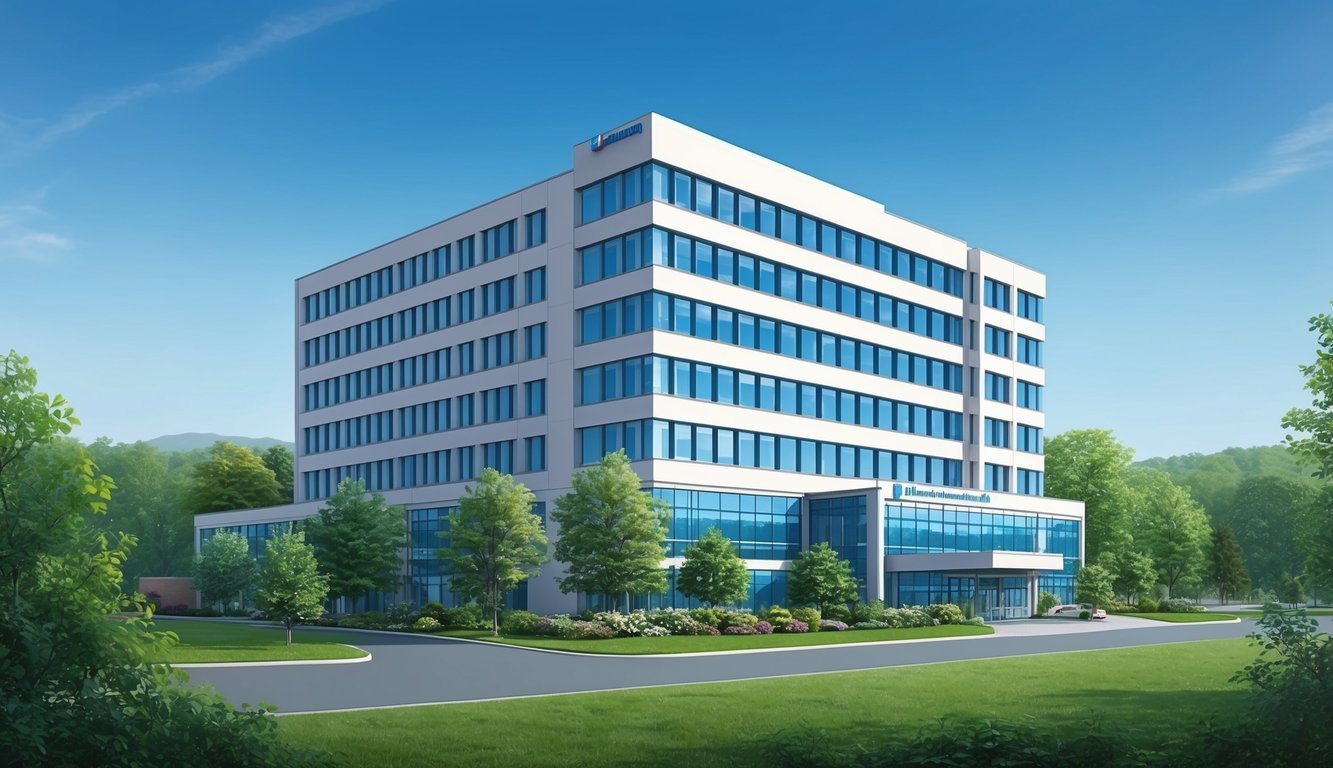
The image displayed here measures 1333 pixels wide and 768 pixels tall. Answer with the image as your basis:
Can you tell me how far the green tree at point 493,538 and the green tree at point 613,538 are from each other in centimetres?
381

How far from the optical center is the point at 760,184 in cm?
6156

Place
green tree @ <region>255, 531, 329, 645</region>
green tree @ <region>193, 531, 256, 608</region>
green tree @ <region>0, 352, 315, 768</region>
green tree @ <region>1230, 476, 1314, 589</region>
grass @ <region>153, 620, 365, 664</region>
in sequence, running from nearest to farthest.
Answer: green tree @ <region>0, 352, 315, 768</region> < grass @ <region>153, 620, 365, 664</region> < green tree @ <region>255, 531, 329, 645</region> < green tree @ <region>193, 531, 256, 608</region> < green tree @ <region>1230, 476, 1314, 589</region>

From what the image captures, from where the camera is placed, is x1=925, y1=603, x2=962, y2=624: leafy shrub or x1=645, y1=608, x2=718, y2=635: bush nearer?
x1=645, y1=608, x2=718, y2=635: bush

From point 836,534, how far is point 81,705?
5451 centimetres

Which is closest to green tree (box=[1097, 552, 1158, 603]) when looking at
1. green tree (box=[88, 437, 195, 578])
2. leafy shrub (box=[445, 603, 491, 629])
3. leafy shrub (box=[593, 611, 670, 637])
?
leafy shrub (box=[593, 611, 670, 637])

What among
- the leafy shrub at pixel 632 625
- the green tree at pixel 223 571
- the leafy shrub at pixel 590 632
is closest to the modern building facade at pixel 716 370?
the green tree at pixel 223 571

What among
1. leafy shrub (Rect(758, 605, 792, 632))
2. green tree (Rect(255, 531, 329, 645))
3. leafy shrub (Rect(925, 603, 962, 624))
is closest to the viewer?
green tree (Rect(255, 531, 329, 645))

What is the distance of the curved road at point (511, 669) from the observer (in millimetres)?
25062

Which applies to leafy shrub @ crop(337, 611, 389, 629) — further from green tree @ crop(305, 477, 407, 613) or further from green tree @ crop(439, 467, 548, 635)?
green tree @ crop(439, 467, 548, 635)

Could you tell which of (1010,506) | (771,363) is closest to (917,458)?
(1010,506)

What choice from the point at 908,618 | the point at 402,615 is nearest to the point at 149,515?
the point at 402,615

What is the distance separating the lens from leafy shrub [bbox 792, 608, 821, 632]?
171ft

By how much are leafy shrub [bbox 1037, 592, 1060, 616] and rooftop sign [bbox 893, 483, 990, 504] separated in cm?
824

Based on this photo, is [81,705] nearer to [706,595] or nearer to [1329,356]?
[1329,356]
